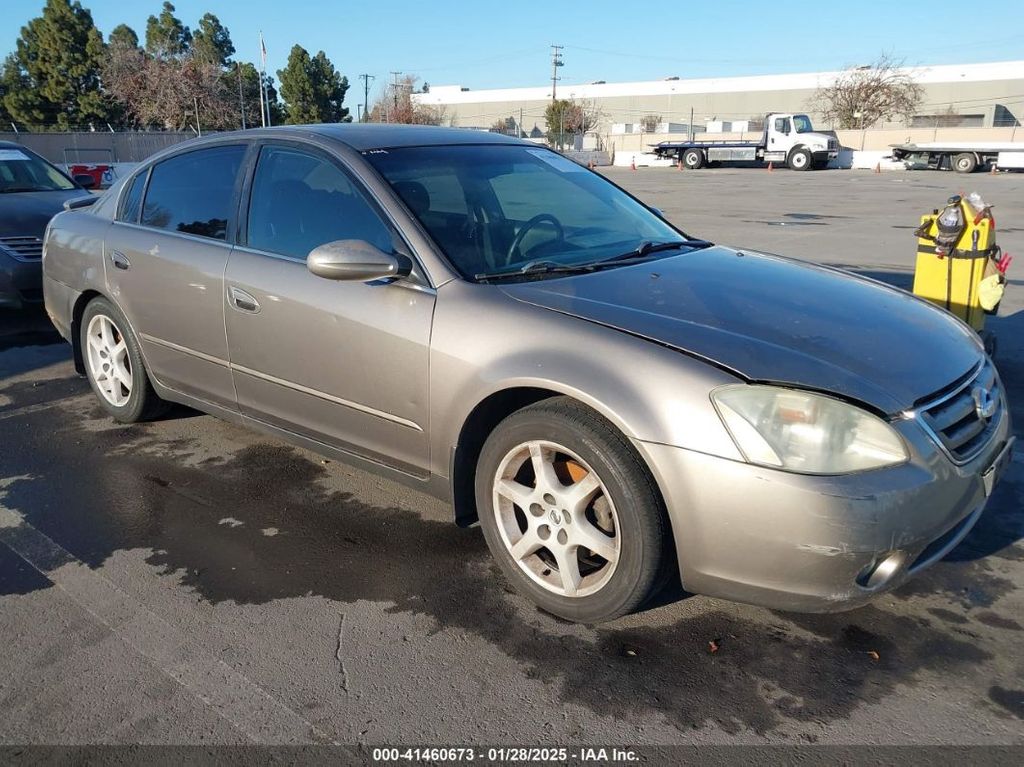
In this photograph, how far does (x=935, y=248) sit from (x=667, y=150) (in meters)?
43.4

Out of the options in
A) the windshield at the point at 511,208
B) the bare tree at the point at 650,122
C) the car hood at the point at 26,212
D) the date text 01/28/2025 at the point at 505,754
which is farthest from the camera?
the bare tree at the point at 650,122

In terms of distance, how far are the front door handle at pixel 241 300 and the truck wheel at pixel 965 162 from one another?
4121 cm

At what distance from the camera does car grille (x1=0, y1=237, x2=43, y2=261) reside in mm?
7047

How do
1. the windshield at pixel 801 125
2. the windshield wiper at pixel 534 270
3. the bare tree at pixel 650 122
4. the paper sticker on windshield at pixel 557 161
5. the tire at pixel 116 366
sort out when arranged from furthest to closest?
the bare tree at pixel 650 122
the windshield at pixel 801 125
the tire at pixel 116 366
the paper sticker on windshield at pixel 557 161
the windshield wiper at pixel 534 270

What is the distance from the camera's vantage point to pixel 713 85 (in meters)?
86.9

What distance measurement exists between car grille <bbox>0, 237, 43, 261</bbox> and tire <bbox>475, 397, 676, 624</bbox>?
5.88m

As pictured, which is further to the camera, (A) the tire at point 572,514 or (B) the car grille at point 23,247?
(B) the car grille at point 23,247

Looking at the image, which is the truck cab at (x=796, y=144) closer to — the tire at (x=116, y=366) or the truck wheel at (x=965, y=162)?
the truck wheel at (x=965, y=162)

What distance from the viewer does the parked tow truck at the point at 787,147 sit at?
133 ft

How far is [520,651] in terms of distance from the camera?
2715mm

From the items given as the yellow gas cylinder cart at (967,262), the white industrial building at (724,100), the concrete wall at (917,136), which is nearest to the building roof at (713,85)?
the white industrial building at (724,100)

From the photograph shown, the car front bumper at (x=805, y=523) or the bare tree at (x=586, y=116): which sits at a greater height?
the bare tree at (x=586, y=116)

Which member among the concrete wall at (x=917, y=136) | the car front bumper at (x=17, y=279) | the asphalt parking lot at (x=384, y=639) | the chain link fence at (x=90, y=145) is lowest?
the asphalt parking lot at (x=384, y=639)

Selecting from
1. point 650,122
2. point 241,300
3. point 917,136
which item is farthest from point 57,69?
point 241,300
